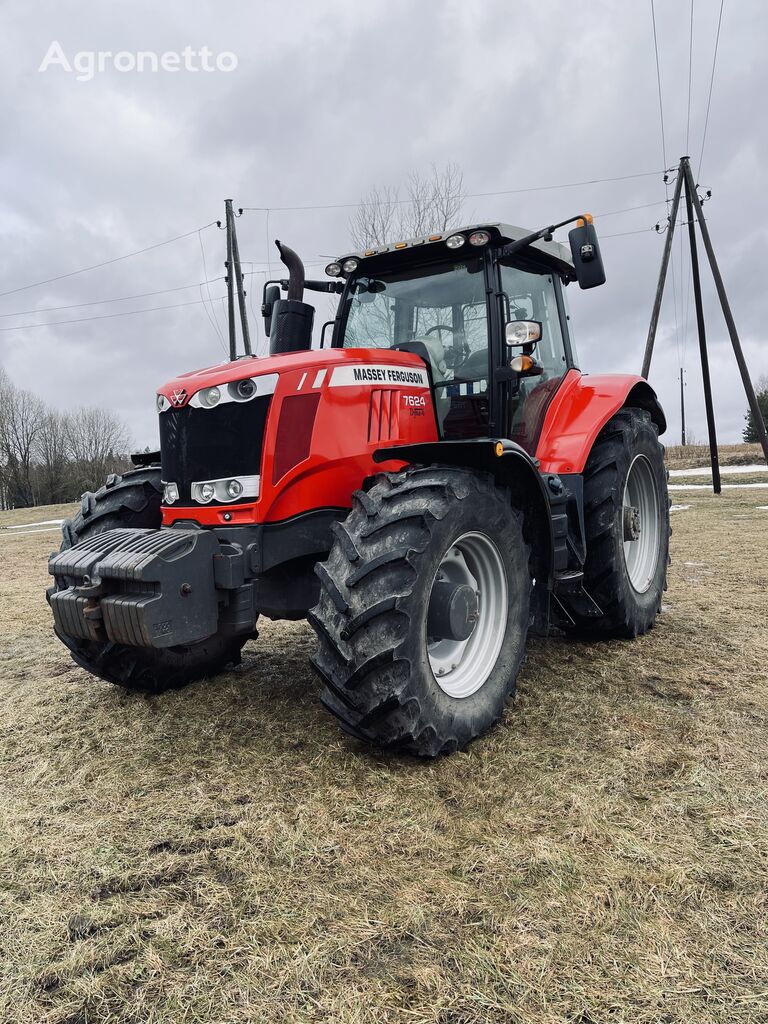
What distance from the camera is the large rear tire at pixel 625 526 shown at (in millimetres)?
4098

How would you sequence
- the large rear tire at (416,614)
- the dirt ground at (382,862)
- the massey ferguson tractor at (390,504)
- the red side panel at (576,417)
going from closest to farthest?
the dirt ground at (382,862)
the large rear tire at (416,614)
the massey ferguson tractor at (390,504)
the red side panel at (576,417)

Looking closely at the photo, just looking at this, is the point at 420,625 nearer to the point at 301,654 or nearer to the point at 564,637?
the point at 301,654

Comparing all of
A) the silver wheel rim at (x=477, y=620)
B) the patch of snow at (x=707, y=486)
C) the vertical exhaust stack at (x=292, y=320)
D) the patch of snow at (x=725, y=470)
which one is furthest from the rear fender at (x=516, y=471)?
the patch of snow at (x=725, y=470)

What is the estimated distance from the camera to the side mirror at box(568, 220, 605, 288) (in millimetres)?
3592

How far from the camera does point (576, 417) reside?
4.24 metres

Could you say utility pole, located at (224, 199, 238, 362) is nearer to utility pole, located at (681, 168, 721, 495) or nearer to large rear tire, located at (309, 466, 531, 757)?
utility pole, located at (681, 168, 721, 495)

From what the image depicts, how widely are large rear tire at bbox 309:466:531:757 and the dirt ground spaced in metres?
0.20

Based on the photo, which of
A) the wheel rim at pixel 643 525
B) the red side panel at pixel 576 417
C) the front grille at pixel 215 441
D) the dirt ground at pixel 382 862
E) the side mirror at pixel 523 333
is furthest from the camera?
the wheel rim at pixel 643 525

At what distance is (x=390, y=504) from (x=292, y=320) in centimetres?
142

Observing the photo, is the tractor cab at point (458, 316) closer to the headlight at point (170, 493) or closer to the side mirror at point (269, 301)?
the side mirror at point (269, 301)

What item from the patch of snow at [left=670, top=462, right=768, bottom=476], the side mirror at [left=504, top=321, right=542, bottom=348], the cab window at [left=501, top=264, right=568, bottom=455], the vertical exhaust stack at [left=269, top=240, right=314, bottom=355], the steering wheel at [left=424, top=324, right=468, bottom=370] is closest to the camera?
the side mirror at [left=504, top=321, right=542, bottom=348]

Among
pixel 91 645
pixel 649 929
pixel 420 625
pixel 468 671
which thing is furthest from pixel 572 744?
pixel 91 645

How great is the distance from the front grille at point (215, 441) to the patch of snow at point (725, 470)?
18729 mm

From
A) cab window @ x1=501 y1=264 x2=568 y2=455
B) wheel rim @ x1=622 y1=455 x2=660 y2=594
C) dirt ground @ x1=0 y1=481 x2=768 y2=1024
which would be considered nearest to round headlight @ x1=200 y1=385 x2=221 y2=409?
dirt ground @ x1=0 y1=481 x2=768 y2=1024
